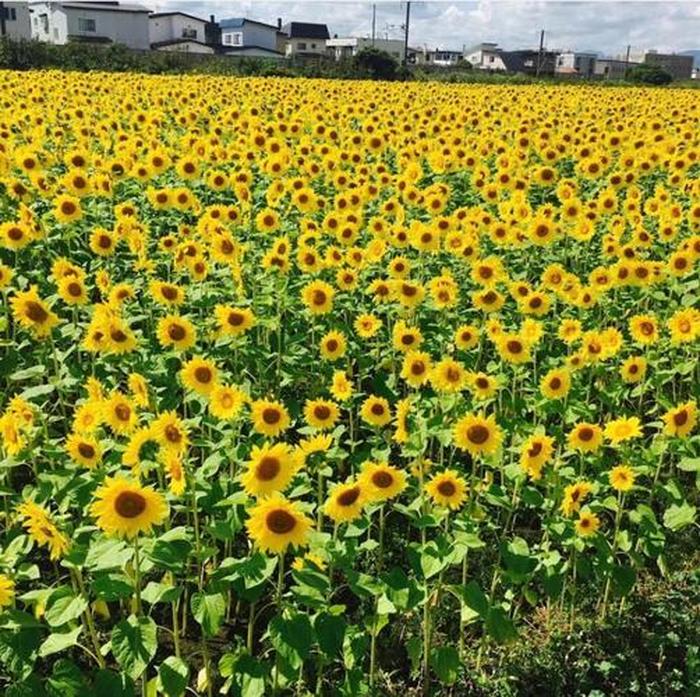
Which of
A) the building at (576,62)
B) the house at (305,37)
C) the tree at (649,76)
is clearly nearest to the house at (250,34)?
the house at (305,37)

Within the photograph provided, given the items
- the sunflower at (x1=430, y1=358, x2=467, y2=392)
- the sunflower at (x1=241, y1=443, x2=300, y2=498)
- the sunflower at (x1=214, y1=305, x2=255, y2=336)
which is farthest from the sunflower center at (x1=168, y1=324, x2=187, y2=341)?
the sunflower at (x1=241, y1=443, x2=300, y2=498)

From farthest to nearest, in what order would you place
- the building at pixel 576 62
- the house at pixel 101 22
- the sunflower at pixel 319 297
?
the building at pixel 576 62
the house at pixel 101 22
the sunflower at pixel 319 297

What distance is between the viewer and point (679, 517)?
11.7ft

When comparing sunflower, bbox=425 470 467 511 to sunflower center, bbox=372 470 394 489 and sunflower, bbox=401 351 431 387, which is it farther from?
sunflower, bbox=401 351 431 387

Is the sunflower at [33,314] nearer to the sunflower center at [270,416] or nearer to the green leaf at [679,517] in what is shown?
the sunflower center at [270,416]

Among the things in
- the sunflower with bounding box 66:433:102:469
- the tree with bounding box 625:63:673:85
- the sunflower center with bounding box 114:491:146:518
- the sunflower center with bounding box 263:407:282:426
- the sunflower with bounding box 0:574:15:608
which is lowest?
the sunflower with bounding box 0:574:15:608

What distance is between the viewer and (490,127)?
12227 mm

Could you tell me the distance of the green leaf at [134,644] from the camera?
8.31ft

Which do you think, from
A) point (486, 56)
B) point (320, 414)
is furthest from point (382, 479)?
point (486, 56)

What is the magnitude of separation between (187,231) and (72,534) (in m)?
3.51

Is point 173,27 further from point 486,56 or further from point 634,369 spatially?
point 634,369

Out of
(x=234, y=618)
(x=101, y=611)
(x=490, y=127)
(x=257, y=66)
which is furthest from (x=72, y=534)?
(x=257, y=66)

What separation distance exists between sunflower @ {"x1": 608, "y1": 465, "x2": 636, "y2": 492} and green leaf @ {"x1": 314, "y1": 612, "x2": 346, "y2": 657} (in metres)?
1.44

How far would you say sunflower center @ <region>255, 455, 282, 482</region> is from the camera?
107 inches
